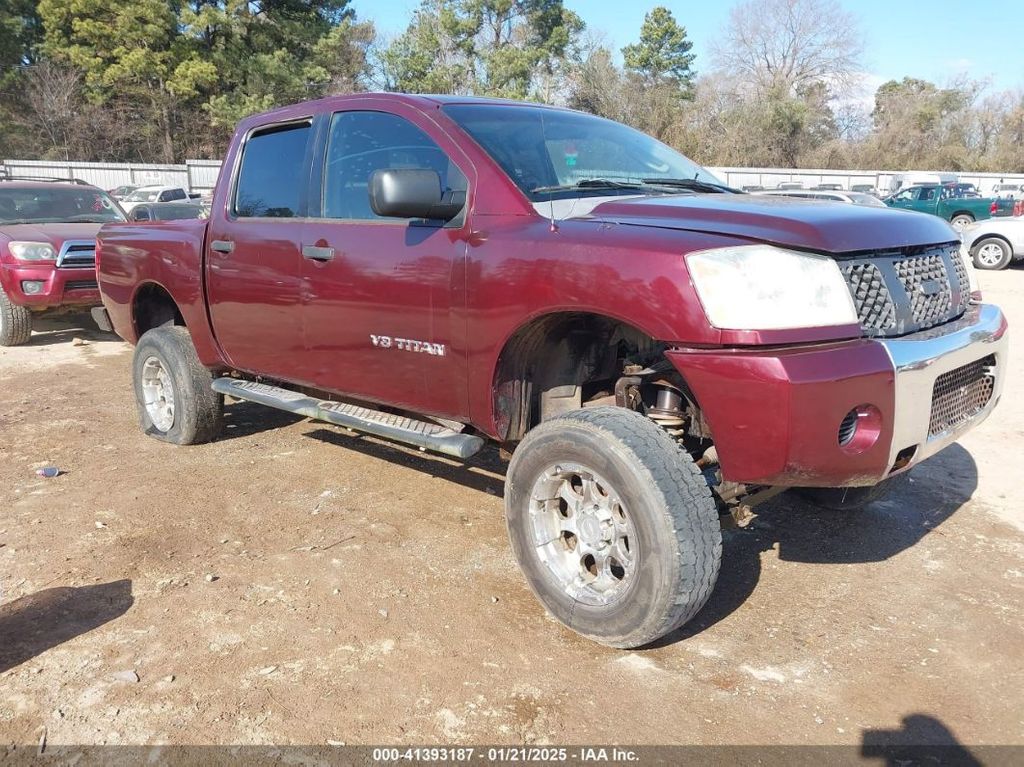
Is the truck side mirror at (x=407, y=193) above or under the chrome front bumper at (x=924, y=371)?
above

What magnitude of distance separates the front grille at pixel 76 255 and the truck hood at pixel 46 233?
10 cm

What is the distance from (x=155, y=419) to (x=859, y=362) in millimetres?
4583

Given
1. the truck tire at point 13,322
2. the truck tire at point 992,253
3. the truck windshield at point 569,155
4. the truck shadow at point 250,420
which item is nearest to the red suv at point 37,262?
the truck tire at point 13,322

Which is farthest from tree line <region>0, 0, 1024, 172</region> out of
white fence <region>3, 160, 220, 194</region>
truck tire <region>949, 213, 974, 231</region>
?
truck tire <region>949, 213, 974, 231</region>

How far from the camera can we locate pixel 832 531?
161 inches

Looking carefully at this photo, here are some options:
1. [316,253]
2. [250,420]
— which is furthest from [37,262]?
[316,253]

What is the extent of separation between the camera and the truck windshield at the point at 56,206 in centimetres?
944

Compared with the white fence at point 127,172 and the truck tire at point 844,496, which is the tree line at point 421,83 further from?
the truck tire at point 844,496

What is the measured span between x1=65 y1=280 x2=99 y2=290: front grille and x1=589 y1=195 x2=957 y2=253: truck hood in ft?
24.1

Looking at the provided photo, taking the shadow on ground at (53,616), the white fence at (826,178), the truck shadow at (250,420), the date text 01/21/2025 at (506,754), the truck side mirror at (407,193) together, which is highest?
the white fence at (826,178)

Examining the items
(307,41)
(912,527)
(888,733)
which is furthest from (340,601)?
(307,41)

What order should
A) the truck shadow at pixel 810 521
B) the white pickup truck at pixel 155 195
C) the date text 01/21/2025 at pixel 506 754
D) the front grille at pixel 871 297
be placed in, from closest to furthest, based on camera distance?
1. the date text 01/21/2025 at pixel 506 754
2. the front grille at pixel 871 297
3. the truck shadow at pixel 810 521
4. the white pickup truck at pixel 155 195

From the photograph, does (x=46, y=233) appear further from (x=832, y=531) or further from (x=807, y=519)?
(x=832, y=531)

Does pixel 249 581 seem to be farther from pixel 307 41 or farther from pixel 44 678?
pixel 307 41
